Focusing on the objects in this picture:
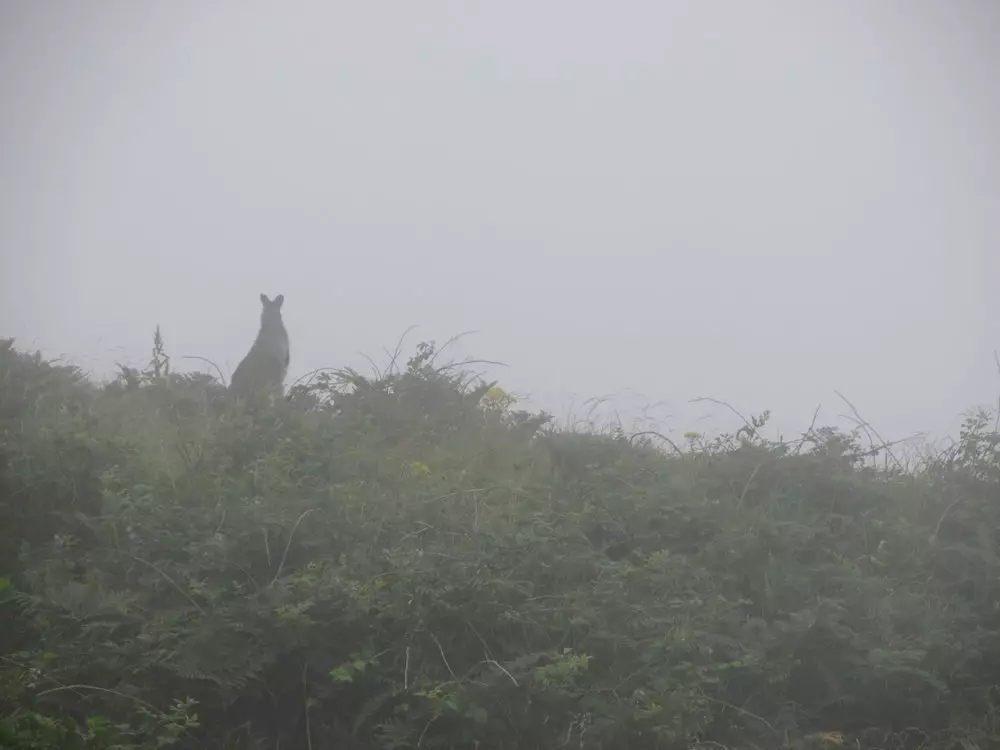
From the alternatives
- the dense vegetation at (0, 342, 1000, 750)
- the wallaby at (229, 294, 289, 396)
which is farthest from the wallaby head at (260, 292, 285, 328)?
the dense vegetation at (0, 342, 1000, 750)

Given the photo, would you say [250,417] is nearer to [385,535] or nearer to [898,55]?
[385,535]

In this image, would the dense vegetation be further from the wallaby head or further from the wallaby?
the wallaby head

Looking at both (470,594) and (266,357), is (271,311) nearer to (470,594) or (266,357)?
(266,357)

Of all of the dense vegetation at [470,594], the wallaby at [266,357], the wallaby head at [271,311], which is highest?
the wallaby head at [271,311]

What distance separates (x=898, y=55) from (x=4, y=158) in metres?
93.5

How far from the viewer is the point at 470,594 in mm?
3576

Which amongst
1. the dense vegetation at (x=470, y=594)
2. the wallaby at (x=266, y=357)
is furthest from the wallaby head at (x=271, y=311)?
the dense vegetation at (x=470, y=594)

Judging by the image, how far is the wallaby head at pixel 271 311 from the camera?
29.7 ft

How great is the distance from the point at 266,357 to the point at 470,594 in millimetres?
5060

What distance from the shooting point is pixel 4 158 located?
35.1 ft

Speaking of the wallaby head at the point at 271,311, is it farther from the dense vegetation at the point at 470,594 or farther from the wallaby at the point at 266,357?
the dense vegetation at the point at 470,594

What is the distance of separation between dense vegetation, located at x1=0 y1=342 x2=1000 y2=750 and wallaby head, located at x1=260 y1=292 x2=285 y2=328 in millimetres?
3729

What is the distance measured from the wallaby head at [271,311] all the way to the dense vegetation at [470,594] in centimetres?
373

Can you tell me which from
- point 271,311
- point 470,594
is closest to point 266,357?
point 271,311
